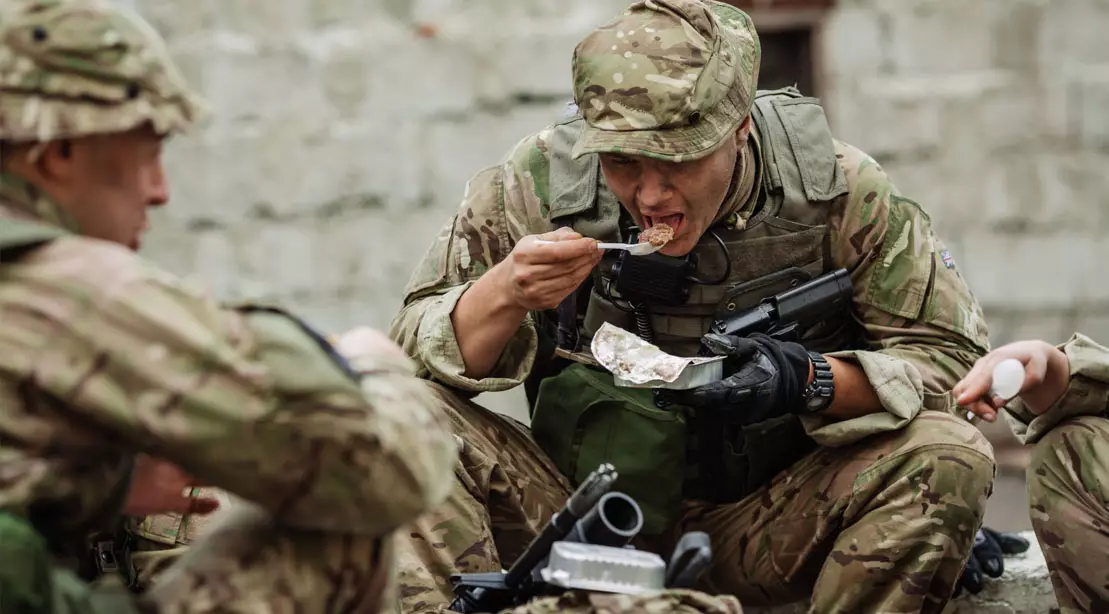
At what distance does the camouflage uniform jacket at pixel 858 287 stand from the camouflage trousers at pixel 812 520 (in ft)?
0.36

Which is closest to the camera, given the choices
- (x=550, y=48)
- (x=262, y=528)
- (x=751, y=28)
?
(x=262, y=528)

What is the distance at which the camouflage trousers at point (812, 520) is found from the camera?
3676mm

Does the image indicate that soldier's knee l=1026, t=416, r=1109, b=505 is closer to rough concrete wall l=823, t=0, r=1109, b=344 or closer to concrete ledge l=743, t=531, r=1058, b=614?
concrete ledge l=743, t=531, r=1058, b=614

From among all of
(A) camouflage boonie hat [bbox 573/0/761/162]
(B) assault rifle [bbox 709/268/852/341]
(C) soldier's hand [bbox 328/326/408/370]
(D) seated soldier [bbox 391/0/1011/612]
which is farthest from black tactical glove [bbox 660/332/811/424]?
(C) soldier's hand [bbox 328/326/408/370]

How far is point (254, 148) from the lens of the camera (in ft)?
25.1

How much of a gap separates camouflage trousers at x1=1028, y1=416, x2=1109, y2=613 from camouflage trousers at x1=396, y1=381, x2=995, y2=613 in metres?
0.17

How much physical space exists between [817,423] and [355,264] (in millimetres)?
4232

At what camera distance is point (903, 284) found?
13.3 ft

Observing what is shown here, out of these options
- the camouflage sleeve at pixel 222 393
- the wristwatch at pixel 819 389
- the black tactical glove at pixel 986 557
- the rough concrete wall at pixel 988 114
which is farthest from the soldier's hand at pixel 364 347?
the rough concrete wall at pixel 988 114

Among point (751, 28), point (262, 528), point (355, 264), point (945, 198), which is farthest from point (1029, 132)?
point (262, 528)

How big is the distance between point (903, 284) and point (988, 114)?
3.91 meters

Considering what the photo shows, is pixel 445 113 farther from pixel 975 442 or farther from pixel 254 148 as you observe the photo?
pixel 975 442

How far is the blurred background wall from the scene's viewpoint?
757 centimetres

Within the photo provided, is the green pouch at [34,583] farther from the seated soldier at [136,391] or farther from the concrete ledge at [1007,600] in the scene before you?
the concrete ledge at [1007,600]
